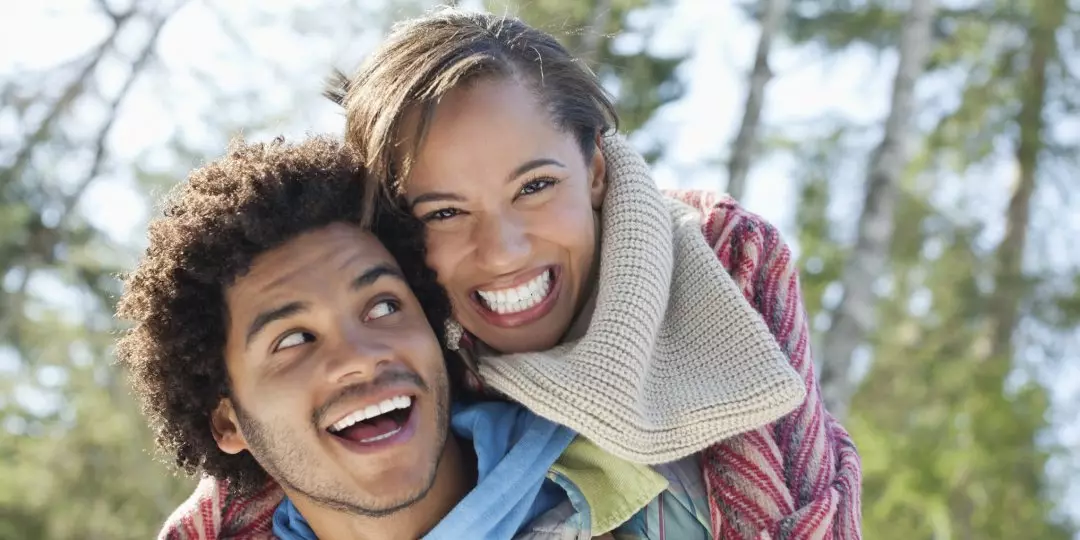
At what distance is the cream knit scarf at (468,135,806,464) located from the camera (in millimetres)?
2572

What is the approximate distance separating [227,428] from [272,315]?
393 millimetres

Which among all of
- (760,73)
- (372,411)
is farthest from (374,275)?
(760,73)

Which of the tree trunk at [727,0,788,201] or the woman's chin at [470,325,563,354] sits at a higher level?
the tree trunk at [727,0,788,201]

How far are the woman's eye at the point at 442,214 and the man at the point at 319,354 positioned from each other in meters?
0.06

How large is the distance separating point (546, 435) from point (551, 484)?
183 mm

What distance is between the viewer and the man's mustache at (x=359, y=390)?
261 centimetres

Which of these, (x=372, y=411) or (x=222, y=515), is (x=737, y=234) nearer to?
(x=372, y=411)

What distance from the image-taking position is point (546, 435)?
2.79 meters

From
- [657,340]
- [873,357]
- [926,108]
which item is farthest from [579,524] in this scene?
[873,357]

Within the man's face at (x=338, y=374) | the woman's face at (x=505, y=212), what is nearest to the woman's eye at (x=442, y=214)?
the woman's face at (x=505, y=212)

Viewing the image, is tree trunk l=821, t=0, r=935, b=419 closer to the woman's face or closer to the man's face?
the woman's face

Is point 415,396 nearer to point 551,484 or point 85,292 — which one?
point 551,484

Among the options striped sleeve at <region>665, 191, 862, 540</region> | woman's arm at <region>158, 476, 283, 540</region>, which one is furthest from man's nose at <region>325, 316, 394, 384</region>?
striped sleeve at <region>665, 191, 862, 540</region>

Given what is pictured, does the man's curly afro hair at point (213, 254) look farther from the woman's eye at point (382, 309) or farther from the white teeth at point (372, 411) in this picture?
the white teeth at point (372, 411)
